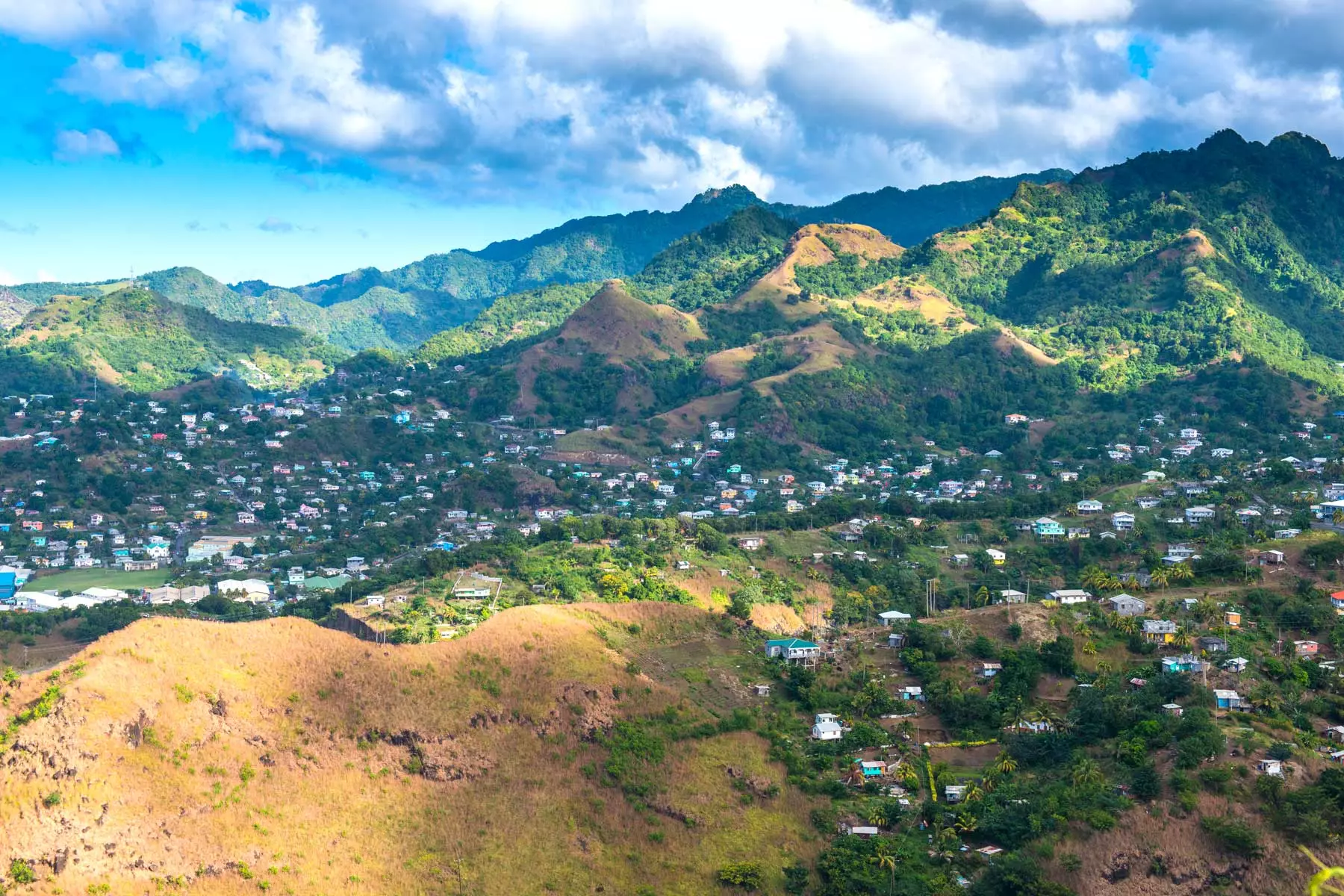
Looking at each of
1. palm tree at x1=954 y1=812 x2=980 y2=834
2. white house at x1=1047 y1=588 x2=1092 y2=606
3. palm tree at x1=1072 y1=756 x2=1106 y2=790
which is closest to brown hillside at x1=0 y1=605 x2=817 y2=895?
palm tree at x1=954 y1=812 x2=980 y2=834

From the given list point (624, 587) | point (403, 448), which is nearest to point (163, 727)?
point (624, 587)

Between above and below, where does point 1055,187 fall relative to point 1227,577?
above

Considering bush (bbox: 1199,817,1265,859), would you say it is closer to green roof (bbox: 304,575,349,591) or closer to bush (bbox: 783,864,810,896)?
bush (bbox: 783,864,810,896)

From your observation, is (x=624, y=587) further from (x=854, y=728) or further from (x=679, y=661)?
(x=854, y=728)

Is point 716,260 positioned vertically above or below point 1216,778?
above

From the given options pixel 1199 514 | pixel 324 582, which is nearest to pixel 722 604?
pixel 324 582

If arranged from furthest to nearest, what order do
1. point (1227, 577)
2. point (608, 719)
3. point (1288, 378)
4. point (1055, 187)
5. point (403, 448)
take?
point (1055, 187) < point (403, 448) < point (1288, 378) < point (1227, 577) < point (608, 719)

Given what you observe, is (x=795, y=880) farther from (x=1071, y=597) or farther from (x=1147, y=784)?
(x=1071, y=597)

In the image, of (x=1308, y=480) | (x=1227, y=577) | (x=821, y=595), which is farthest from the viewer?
(x=1308, y=480)
